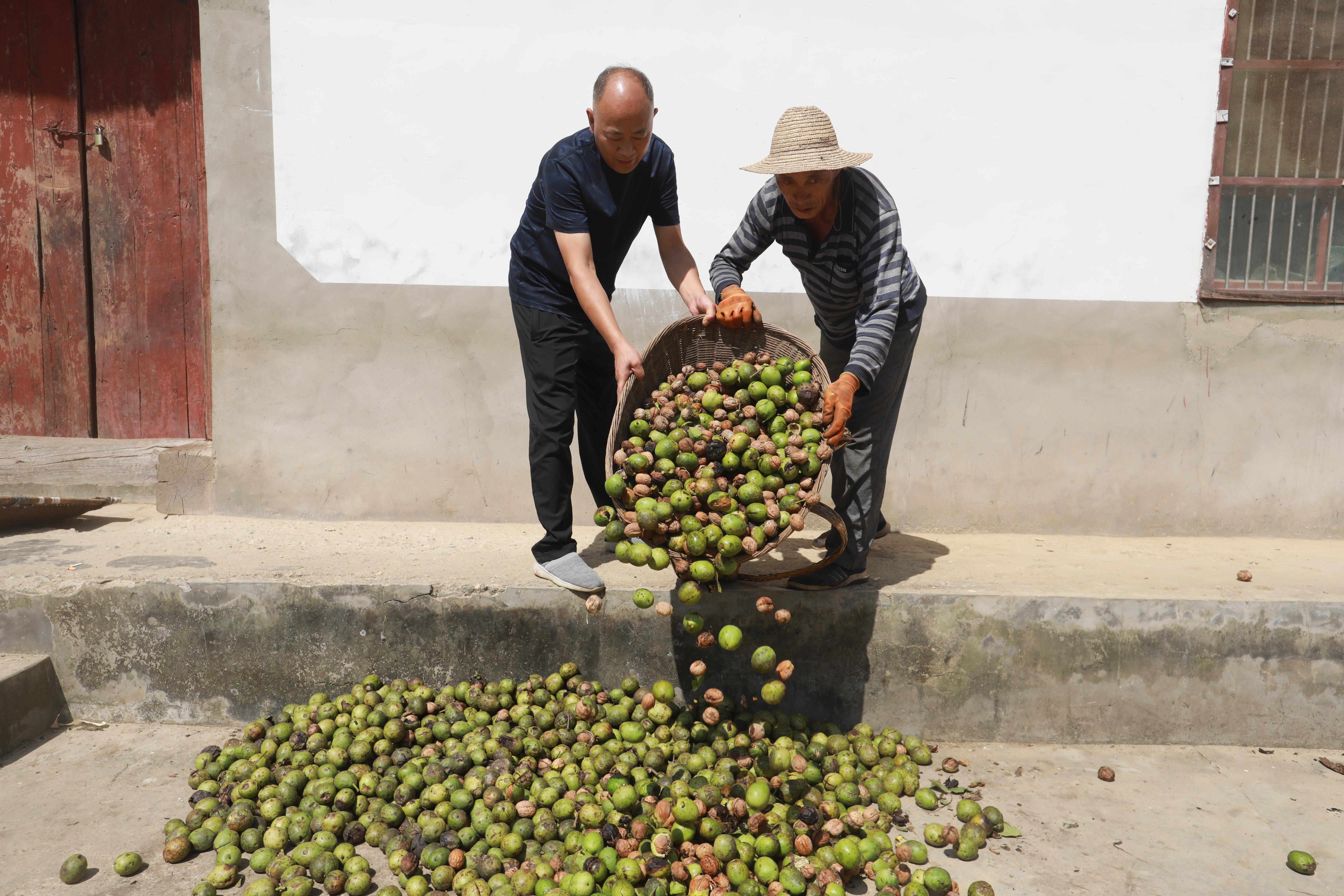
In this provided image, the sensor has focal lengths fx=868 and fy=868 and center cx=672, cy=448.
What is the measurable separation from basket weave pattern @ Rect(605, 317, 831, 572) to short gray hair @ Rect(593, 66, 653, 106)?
842mm

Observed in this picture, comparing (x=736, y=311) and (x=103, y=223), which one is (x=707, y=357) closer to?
(x=736, y=311)

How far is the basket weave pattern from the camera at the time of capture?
3.30 metres

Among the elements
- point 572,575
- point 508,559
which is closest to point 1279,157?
point 572,575

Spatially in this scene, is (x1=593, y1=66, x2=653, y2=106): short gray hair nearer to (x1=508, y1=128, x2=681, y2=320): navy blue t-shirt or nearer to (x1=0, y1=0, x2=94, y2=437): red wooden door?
(x1=508, y1=128, x2=681, y2=320): navy blue t-shirt

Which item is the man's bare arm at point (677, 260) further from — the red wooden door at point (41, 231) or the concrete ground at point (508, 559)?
the red wooden door at point (41, 231)

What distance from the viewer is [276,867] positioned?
8.95 ft

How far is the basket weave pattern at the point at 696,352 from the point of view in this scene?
3.30 metres

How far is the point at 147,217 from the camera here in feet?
17.1

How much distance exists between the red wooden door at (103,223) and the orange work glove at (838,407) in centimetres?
401

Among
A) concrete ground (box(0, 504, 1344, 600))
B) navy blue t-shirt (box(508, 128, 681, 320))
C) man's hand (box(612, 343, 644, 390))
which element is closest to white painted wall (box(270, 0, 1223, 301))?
navy blue t-shirt (box(508, 128, 681, 320))

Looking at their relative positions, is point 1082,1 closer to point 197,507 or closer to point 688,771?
point 688,771

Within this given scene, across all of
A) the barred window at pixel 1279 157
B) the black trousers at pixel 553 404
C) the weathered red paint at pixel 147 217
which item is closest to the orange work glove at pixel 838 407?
the black trousers at pixel 553 404

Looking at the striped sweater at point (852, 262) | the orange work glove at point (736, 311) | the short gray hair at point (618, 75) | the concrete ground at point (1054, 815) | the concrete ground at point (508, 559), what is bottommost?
the concrete ground at point (1054, 815)

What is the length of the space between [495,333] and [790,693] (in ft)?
8.28
